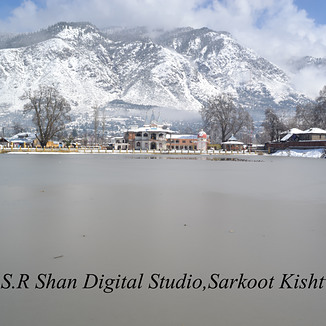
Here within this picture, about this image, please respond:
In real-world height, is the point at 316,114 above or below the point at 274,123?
above

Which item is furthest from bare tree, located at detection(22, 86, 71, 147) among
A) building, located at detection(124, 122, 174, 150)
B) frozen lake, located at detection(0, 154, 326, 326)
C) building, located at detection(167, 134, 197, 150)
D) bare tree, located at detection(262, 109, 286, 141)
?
frozen lake, located at detection(0, 154, 326, 326)

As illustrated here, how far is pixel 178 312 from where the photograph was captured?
3.23 metres

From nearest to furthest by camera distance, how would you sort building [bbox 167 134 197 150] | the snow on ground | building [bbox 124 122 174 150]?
the snow on ground < building [bbox 124 122 174 150] < building [bbox 167 134 197 150]

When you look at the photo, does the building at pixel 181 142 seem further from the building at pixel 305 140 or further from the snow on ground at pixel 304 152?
the snow on ground at pixel 304 152

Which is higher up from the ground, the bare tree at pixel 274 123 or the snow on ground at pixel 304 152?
the bare tree at pixel 274 123

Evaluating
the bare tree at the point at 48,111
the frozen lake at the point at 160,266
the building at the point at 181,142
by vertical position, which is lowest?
the frozen lake at the point at 160,266

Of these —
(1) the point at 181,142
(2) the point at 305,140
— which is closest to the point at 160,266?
(2) the point at 305,140

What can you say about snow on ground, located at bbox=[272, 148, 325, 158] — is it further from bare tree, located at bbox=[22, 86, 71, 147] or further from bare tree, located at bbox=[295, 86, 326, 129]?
bare tree, located at bbox=[22, 86, 71, 147]

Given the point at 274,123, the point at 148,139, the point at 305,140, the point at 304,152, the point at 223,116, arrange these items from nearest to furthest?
the point at 304,152 < the point at 305,140 < the point at 274,123 < the point at 223,116 < the point at 148,139

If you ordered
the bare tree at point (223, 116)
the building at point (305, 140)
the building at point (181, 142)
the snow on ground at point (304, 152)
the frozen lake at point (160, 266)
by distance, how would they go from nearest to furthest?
the frozen lake at point (160, 266) < the snow on ground at point (304, 152) < the building at point (305, 140) < the bare tree at point (223, 116) < the building at point (181, 142)

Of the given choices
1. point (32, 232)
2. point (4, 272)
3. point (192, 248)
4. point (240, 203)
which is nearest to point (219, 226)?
point (192, 248)

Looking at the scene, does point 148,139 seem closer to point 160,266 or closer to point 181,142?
point 181,142

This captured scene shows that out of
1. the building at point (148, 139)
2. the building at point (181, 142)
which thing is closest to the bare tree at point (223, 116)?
the building at point (181, 142)

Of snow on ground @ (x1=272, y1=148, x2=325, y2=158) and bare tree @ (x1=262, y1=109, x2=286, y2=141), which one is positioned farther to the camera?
bare tree @ (x1=262, y1=109, x2=286, y2=141)
